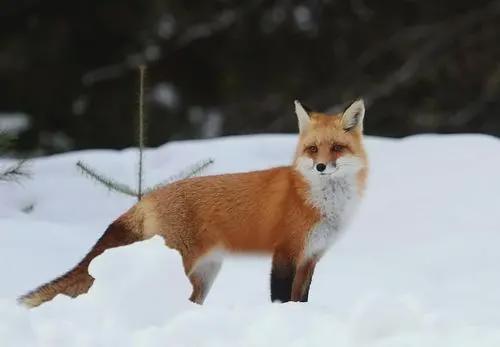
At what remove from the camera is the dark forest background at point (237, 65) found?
13164 mm

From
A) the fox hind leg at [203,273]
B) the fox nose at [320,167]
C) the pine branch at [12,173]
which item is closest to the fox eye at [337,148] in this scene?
the fox nose at [320,167]

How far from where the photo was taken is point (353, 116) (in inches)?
183

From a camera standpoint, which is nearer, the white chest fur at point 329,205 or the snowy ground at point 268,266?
the snowy ground at point 268,266

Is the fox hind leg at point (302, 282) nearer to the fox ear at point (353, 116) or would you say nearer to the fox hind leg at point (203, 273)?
the fox hind leg at point (203, 273)

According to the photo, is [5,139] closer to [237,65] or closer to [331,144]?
[331,144]

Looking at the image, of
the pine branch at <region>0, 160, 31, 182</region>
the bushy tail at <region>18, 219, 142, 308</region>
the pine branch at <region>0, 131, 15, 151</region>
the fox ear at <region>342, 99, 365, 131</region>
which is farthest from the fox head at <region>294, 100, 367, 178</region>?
the pine branch at <region>0, 160, 31, 182</region>

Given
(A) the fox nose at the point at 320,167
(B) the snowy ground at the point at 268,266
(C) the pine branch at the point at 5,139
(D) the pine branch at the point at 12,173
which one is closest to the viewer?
(B) the snowy ground at the point at 268,266

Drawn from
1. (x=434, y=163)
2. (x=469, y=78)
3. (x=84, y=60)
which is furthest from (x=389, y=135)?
(x=434, y=163)

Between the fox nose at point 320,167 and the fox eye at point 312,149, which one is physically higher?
the fox eye at point 312,149

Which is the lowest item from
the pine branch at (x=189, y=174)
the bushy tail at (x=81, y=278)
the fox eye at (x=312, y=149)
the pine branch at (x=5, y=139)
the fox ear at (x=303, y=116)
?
the bushy tail at (x=81, y=278)

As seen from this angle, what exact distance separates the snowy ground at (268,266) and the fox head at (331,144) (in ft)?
1.67

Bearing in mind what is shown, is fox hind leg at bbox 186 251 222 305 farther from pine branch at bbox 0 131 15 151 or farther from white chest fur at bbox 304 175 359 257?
pine branch at bbox 0 131 15 151

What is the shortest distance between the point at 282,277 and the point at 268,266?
849 millimetres

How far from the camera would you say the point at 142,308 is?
4.13m
